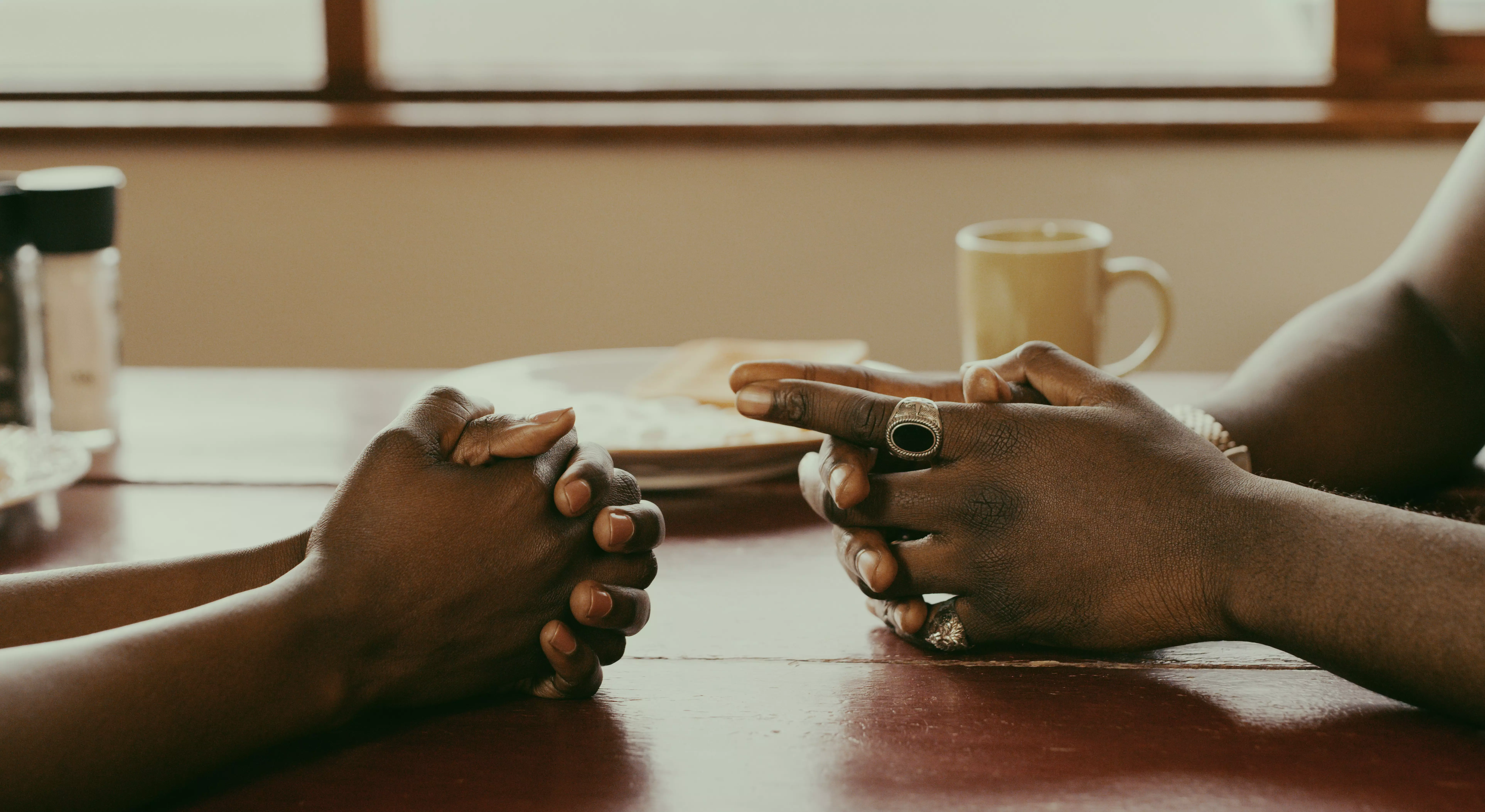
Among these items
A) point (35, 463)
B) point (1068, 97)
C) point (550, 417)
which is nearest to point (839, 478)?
point (550, 417)

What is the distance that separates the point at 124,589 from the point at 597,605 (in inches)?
9.1

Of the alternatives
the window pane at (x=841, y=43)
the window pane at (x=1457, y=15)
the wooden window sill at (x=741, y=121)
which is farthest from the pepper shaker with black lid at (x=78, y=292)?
the window pane at (x=1457, y=15)

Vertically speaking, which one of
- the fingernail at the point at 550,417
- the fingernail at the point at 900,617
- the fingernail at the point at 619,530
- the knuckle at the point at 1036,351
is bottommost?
the fingernail at the point at 900,617

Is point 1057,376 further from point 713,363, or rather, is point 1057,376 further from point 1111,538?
point 713,363

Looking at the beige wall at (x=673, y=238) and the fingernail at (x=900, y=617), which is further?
the beige wall at (x=673, y=238)

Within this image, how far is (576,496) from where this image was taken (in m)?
0.58

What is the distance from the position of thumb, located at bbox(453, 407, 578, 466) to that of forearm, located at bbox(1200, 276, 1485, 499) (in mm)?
476

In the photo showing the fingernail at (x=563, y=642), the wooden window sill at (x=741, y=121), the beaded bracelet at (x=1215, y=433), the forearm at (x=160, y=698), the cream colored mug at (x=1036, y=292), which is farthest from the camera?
the wooden window sill at (x=741, y=121)

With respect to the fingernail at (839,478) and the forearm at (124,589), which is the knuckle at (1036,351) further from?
the forearm at (124,589)

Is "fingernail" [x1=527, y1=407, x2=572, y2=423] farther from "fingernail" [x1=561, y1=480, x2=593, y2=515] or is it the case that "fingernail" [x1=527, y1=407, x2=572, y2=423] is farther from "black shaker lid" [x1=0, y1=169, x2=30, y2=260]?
"black shaker lid" [x1=0, y1=169, x2=30, y2=260]

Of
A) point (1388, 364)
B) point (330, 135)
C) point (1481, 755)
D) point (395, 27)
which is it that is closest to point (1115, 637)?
point (1481, 755)

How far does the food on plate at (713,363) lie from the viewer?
103 centimetres

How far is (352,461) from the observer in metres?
0.96

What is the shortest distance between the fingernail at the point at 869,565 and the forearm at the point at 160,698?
242 millimetres
